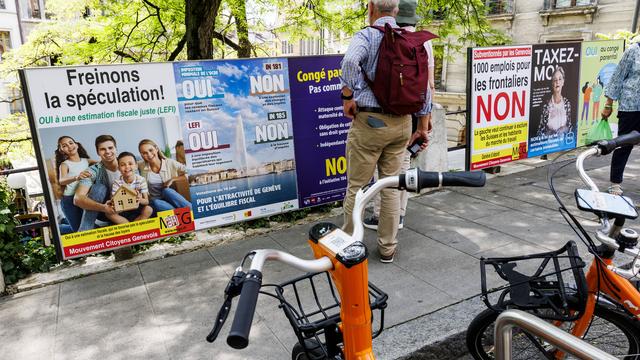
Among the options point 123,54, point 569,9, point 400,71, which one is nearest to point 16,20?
point 123,54

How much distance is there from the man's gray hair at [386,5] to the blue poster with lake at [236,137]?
1.49 meters

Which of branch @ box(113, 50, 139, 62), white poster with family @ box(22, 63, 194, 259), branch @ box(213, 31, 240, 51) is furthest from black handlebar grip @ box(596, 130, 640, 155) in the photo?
branch @ box(113, 50, 139, 62)

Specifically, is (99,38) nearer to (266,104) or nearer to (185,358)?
(266,104)

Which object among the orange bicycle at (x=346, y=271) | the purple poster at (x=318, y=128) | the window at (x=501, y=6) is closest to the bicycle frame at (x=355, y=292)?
the orange bicycle at (x=346, y=271)

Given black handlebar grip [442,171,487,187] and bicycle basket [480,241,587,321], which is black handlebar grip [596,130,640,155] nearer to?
bicycle basket [480,241,587,321]

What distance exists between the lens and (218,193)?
4801 millimetres

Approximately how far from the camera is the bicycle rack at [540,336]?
1308mm

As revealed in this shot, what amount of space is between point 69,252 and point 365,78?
2980 mm

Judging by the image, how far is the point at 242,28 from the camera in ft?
42.8

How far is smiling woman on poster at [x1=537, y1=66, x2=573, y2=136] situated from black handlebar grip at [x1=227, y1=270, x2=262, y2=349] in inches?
267

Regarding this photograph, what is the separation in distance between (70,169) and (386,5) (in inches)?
116

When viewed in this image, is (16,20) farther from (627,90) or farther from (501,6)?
(627,90)

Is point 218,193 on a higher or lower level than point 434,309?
higher

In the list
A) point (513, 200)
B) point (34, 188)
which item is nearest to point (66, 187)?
point (513, 200)
